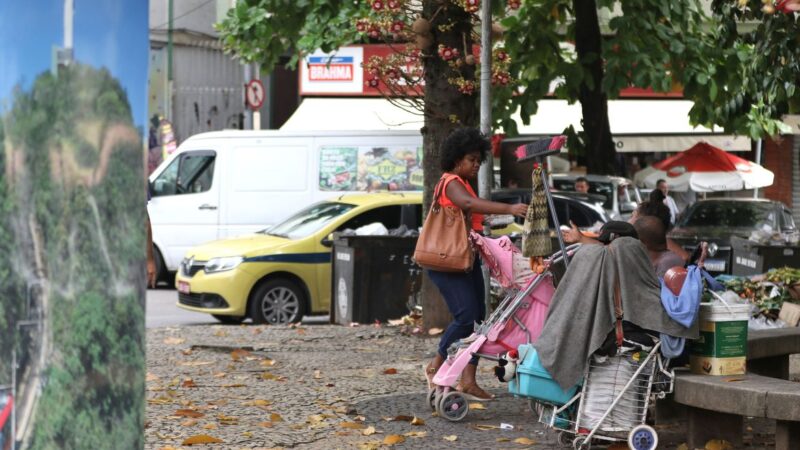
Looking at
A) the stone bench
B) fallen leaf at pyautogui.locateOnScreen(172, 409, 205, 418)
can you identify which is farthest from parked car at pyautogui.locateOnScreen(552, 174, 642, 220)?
the stone bench

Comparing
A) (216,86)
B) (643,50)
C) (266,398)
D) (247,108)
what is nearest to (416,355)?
(266,398)

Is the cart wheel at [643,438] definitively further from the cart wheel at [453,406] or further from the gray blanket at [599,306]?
the cart wheel at [453,406]

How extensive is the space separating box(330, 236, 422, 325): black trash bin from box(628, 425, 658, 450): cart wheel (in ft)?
23.8

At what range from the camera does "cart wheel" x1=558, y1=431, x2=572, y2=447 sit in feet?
24.3

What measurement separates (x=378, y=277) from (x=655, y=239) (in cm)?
644

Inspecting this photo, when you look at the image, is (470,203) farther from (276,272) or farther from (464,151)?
(276,272)

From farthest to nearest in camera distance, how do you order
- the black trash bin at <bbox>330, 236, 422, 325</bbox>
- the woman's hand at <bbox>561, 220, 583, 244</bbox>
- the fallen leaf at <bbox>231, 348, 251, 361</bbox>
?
the black trash bin at <bbox>330, 236, 422, 325</bbox>, the fallen leaf at <bbox>231, 348, 251, 361</bbox>, the woman's hand at <bbox>561, 220, 583, 244</bbox>

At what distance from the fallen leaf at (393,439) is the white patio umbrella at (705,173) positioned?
19.8 m

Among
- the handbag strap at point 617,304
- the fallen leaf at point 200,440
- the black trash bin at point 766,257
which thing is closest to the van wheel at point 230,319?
the black trash bin at point 766,257

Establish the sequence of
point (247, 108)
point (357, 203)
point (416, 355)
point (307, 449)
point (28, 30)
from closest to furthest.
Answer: point (28, 30), point (307, 449), point (416, 355), point (357, 203), point (247, 108)

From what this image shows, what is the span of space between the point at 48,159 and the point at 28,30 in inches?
12.5

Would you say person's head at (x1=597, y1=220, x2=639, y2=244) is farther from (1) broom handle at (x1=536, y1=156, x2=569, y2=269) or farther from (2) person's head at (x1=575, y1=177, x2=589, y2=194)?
(2) person's head at (x1=575, y1=177, x2=589, y2=194)

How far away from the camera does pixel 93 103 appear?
11.6 ft

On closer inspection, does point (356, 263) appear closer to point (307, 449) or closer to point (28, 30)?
point (307, 449)
